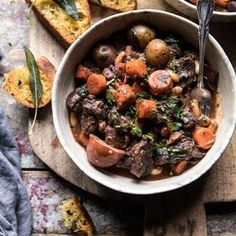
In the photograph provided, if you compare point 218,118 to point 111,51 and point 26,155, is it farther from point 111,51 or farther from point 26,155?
point 26,155

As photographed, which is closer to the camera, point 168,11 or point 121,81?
point 121,81

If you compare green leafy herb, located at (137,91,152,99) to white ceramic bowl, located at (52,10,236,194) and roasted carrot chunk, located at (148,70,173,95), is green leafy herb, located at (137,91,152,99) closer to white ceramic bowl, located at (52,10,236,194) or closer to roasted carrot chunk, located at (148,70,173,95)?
roasted carrot chunk, located at (148,70,173,95)

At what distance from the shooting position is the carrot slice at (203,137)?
2.16 m

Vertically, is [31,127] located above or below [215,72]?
below

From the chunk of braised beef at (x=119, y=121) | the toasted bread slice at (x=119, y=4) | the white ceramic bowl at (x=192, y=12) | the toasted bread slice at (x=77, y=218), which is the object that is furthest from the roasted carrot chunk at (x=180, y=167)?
the toasted bread slice at (x=119, y=4)

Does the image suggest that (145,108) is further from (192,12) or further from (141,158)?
(192,12)

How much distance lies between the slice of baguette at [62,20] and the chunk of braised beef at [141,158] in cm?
53

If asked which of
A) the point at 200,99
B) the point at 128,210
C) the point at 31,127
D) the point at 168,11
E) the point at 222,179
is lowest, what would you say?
the point at 128,210

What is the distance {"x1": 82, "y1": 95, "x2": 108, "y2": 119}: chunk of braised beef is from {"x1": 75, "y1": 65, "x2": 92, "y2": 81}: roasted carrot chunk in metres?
0.11

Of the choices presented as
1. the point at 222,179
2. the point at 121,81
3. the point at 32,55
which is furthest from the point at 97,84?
the point at 222,179

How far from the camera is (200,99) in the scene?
7.20ft

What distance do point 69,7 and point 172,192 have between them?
869 mm

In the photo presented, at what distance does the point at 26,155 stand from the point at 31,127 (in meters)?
0.16

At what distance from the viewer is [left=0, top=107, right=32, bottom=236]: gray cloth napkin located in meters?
2.30
